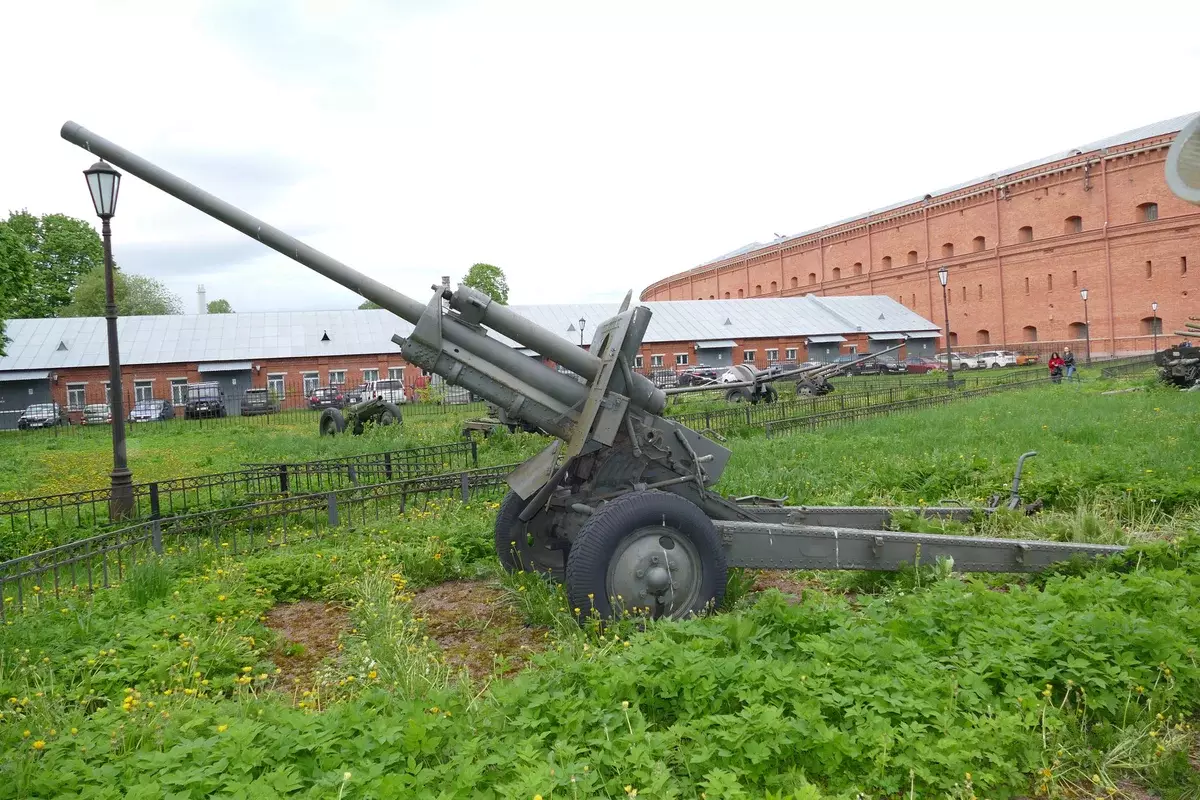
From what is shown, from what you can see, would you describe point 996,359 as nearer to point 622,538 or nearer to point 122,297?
point 622,538

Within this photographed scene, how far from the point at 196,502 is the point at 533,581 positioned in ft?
23.5

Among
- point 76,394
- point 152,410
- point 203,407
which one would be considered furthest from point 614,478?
point 76,394

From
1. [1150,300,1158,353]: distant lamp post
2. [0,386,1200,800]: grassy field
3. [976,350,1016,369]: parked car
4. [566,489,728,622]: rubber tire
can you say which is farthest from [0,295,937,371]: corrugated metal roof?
[566,489,728,622]: rubber tire

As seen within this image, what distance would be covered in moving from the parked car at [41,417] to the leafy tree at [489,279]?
135 ft

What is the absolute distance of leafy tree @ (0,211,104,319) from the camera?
48.0m

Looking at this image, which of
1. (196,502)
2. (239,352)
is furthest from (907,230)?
(196,502)

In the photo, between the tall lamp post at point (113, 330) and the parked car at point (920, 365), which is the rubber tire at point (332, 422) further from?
the parked car at point (920, 365)

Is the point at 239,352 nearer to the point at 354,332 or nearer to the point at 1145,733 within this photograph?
the point at 354,332

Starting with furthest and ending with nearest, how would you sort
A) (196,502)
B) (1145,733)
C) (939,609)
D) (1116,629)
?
(196,502) → (939,609) → (1116,629) → (1145,733)

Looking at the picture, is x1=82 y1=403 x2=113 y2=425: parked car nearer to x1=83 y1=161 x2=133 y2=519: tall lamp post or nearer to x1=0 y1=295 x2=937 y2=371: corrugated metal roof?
x1=0 y1=295 x2=937 y2=371: corrugated metal roof

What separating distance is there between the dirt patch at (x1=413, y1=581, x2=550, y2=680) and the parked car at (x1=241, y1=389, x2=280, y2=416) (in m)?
27.2

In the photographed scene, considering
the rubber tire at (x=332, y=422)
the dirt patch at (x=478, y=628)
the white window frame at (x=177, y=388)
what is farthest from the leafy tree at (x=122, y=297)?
the dirt patch at (x=478, y=628)

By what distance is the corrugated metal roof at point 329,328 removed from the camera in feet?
117

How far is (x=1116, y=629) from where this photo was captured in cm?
394
